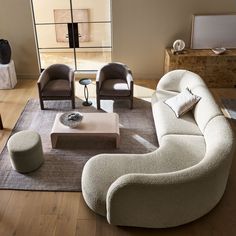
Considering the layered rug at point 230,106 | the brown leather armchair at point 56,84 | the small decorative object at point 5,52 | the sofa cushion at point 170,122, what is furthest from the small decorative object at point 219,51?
the small decorative object at point 5,52

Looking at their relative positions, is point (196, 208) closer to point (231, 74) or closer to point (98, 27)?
point (231, 74)

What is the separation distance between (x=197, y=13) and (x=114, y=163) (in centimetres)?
379

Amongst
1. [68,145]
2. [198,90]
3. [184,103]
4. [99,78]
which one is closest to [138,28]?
[99,78]

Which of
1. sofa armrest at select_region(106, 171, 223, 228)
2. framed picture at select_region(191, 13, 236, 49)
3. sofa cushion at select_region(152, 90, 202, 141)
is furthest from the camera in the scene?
framed picture at select_region(191, 13, 236, 49)

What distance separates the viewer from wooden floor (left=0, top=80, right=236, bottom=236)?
3.03 meters

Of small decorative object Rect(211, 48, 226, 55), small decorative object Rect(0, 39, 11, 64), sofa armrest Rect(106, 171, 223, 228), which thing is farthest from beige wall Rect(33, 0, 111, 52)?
sofa armrest Rect(106, 171, 223, 228)

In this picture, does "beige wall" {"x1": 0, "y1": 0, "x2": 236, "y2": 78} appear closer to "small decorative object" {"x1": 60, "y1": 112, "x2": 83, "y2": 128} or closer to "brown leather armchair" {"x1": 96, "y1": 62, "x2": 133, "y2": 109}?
"brown leather armchair" {"x1": 96, "y1": 62, "x2": 133, "y2": 109}

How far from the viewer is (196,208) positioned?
117 inches

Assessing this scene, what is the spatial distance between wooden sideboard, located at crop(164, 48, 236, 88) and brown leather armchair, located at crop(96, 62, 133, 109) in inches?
40.0

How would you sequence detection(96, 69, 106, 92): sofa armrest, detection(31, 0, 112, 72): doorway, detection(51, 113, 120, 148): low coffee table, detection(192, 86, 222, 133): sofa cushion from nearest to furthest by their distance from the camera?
detection(192, 86, 222, 133): sofa cushion < detection(51, 113, 120, 148): low coffee table < detection(96, 69, 106, 92): sofa armrest < detection(31, 0, 112, 72): doorway

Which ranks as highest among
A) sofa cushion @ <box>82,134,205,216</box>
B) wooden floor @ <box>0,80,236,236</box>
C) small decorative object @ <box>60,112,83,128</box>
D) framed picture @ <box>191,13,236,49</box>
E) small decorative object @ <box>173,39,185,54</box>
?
framed picture @ <box>191,13,236,49</box>

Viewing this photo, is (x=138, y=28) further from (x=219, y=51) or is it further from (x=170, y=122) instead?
(x=170, y=122)

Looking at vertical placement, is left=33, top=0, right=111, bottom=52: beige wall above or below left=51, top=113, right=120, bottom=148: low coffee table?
above

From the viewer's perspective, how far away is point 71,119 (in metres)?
4.18
